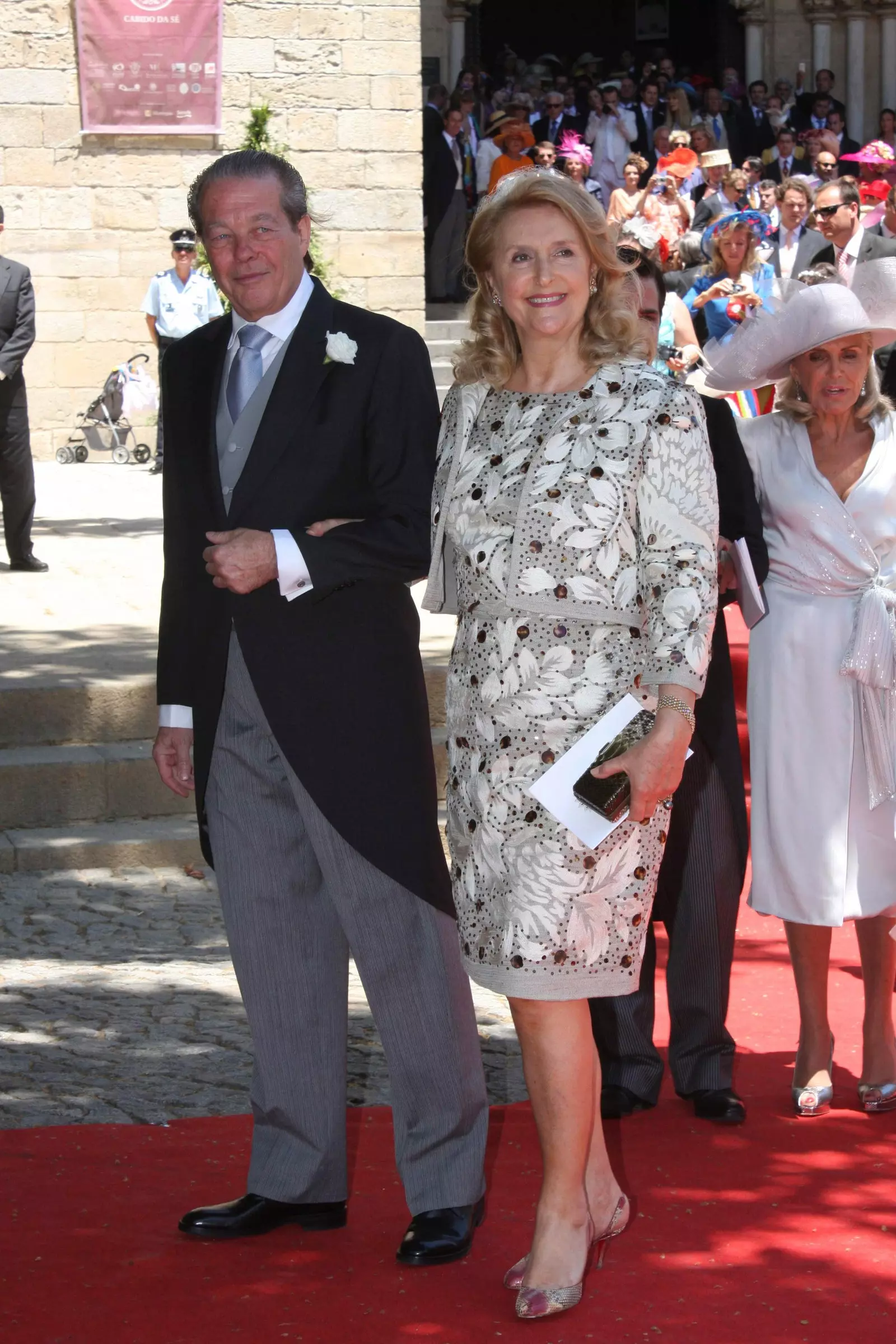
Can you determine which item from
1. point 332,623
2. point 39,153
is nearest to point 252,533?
point 332,623

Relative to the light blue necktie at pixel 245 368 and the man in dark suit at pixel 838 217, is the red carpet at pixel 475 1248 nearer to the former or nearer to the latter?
the light blue necktie at pixel 245 368

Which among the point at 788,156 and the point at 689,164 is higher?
the point at 788,156

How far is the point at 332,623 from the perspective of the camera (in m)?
Result: 3.52

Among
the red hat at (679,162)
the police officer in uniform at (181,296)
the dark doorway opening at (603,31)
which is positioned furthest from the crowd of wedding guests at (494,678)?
the dark doorway opening at (603,31)

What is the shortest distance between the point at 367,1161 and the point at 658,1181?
0.66m

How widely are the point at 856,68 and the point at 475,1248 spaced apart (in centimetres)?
2508

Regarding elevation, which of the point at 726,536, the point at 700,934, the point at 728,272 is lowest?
the point at 700,934

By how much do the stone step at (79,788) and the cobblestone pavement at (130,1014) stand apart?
42cm

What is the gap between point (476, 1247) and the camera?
3.60 m

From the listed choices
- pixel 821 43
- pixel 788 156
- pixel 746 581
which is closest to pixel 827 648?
pixel 746 581

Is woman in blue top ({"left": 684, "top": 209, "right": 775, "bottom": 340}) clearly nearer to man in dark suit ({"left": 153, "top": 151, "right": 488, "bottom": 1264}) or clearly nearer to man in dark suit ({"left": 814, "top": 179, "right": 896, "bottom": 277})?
man in dark suit ({"left": 814, "top": 179, "right": 896, "bottom": 277})

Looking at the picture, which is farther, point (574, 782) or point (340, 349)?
point (340, 349)

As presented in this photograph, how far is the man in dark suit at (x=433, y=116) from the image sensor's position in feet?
60.4

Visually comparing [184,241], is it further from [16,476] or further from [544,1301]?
[544,1301]
